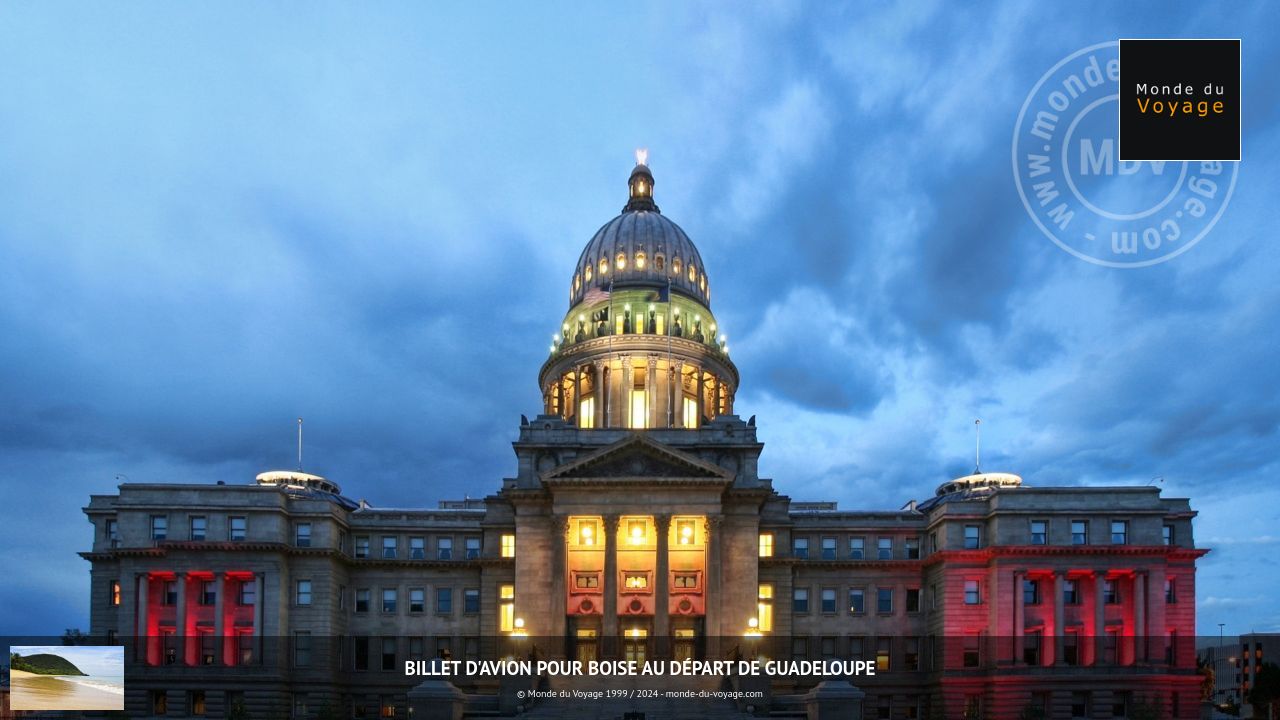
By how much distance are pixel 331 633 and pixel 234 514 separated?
1141cm

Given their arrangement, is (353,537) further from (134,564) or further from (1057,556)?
(1057,556)

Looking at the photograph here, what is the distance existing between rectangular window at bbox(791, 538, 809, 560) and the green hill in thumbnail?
51653mm

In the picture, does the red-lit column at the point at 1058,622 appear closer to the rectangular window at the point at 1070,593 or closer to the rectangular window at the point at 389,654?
the rectangular window at the point at 1070,593

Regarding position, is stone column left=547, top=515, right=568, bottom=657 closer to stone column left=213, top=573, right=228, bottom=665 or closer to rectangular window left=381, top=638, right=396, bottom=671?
rectangular window left=381, top=638, right=396, bottom=671

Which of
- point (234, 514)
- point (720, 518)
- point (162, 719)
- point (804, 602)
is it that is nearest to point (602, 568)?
point (720, 518)

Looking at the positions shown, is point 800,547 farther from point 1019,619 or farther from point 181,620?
point 181,620

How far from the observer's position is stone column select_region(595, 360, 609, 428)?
320 ft

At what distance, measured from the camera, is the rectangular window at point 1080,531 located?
256ft

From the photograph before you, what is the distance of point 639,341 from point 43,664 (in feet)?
187

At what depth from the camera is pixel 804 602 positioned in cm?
8481

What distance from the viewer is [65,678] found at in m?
54.6

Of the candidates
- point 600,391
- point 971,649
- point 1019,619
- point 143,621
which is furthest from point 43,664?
point 1019,619

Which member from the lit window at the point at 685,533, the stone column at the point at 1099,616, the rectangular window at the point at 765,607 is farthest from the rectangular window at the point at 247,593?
the stone column at the point at 1099,616

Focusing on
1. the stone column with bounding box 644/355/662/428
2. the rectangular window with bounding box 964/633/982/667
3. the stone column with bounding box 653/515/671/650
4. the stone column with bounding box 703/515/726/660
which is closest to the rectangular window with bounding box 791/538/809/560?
the stone column with bounding box 703/515/726/660
